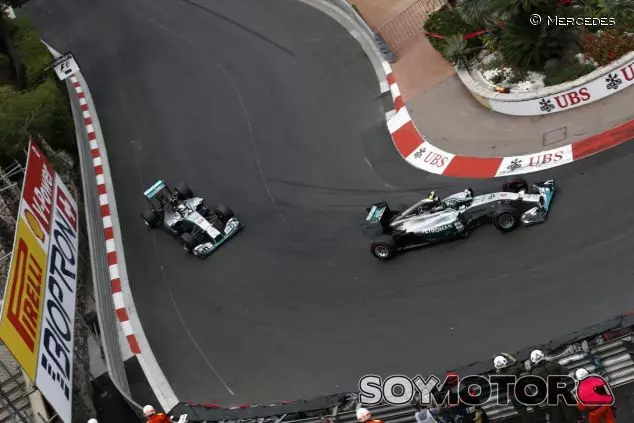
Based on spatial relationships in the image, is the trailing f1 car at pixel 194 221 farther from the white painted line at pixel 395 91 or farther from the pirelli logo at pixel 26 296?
the white painted line at pixel 395 91

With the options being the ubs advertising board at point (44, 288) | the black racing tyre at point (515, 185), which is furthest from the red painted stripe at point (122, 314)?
the black racing tyre at point (515, 185)

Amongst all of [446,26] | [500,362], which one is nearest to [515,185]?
[500,362]

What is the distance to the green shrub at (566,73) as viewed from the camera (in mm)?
18359

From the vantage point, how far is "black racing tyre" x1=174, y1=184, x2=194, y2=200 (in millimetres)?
20656

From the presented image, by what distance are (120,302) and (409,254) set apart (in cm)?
751

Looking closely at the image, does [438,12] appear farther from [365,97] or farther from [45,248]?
[45,248]

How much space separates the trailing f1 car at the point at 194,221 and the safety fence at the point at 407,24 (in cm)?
806

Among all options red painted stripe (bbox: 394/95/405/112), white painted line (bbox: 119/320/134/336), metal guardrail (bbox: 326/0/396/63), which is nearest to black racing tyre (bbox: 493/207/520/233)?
red painted stripe (bbox: 394/95/405/112)

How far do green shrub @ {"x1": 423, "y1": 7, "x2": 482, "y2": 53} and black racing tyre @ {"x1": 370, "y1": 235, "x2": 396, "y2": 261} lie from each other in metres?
7.09

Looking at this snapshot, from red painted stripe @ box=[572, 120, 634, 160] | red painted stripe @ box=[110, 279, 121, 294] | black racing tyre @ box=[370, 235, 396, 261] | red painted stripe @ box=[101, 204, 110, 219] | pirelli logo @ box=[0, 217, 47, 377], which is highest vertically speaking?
red painted stripe @ box=[101, 204, 110, 219]

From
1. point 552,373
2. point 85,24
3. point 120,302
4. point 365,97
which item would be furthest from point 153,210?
point 85,24

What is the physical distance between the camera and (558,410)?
11391 mm

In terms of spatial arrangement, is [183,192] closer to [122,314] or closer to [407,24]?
[122,314]

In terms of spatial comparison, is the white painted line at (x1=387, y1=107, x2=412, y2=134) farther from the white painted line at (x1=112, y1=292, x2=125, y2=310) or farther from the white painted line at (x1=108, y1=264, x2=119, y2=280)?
the white painted line at (x1=112, y1=292, x2=125, y2=310)
